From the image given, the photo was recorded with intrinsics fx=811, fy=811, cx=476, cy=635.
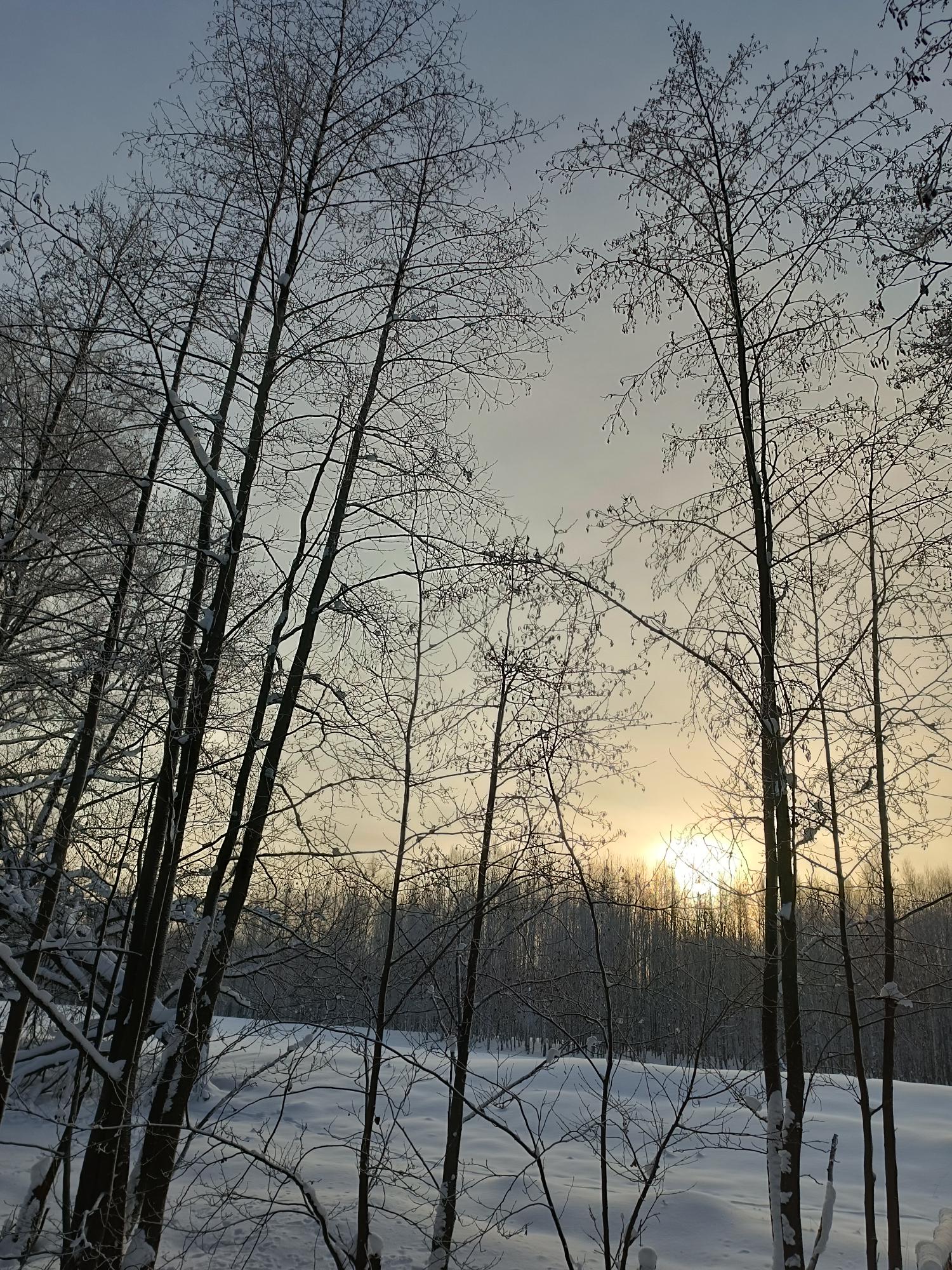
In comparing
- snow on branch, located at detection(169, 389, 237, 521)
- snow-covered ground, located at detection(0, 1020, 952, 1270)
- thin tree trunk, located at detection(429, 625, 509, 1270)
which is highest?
snow on branch, located at detection(169, 389, 237, 521)

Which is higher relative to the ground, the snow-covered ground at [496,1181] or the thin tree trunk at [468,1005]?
the thin tree trunk at [468,1005]

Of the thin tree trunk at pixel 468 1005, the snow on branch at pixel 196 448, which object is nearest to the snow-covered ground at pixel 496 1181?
the thin tree trunk at pixel 468 1005

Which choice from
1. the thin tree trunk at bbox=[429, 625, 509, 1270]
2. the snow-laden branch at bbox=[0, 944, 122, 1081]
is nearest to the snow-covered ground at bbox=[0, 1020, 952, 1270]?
the thin tree trunk at bbox=[429, 625, 509, 1270]

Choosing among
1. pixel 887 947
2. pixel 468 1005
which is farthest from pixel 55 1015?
pixel 887 947

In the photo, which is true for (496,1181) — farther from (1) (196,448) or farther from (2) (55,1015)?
(1) (196,448)

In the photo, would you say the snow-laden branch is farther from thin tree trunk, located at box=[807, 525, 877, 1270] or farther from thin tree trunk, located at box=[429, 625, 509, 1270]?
thin tree trunk, located at box=[807, 525, 877, 1270]

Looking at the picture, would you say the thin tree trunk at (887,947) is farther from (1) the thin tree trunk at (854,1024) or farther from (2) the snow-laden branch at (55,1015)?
(2) the snow-laden branch at (55,1015)

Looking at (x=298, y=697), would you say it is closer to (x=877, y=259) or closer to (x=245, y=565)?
(x=245, y=565)

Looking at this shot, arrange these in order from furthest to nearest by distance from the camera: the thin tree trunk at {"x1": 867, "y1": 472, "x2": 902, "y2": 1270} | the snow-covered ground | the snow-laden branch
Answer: the snow-covered ground
the thin tree trunk at {"x1": 867, "y1": 472, "x2": 902, "y2": 1270}
the snow-laden branch

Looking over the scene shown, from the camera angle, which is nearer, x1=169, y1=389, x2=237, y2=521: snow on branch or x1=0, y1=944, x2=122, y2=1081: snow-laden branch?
x1=0, y1=944, x2=122, y2=1081: snow-laden branch

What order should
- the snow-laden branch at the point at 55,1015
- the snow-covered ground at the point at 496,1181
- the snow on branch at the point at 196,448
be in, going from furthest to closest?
the snow-covered ground at the point at 496,1181 → the snow on branch at the point at 196,448 → the snow-laden branch at the point at 55,1015

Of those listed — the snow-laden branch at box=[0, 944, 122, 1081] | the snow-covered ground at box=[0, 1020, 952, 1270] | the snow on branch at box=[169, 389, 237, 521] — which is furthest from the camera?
the snow-covered ground at box=[0, 1020, 952, 1270]

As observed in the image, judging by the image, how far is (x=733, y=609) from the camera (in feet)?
15.4

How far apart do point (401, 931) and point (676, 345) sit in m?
4.23
